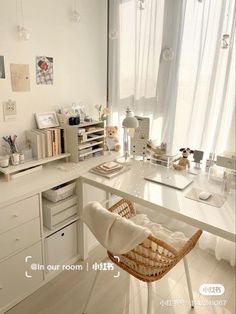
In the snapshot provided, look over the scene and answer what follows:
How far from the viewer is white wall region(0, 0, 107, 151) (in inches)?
64.5

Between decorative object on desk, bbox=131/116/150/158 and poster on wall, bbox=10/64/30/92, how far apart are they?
855 millimetres

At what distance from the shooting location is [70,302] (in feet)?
5.22

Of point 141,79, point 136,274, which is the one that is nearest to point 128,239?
point 136,274

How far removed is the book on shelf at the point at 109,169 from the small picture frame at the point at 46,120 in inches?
19.6

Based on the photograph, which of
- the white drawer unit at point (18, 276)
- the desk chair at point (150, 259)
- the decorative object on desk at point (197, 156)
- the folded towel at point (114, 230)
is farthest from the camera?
the decorative object on desk at point (197, 156)

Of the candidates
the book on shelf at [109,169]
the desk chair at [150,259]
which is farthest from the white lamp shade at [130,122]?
the desk chair at [150,259]

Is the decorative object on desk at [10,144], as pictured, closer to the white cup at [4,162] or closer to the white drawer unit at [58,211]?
the white cup at [4,162]

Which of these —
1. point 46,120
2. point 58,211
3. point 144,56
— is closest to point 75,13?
point 144,56

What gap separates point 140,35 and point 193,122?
33.2 inches

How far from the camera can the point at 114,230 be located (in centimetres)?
105

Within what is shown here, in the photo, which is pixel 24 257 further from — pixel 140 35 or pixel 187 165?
pixel 140 35

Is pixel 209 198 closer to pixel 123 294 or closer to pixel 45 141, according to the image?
pixel 123 294

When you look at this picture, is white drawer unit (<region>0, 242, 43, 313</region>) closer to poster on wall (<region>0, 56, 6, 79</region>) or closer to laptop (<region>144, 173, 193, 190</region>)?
laptop (<region>144, 173, 193, 190</region>)

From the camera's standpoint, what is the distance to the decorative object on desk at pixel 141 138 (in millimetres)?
1931
